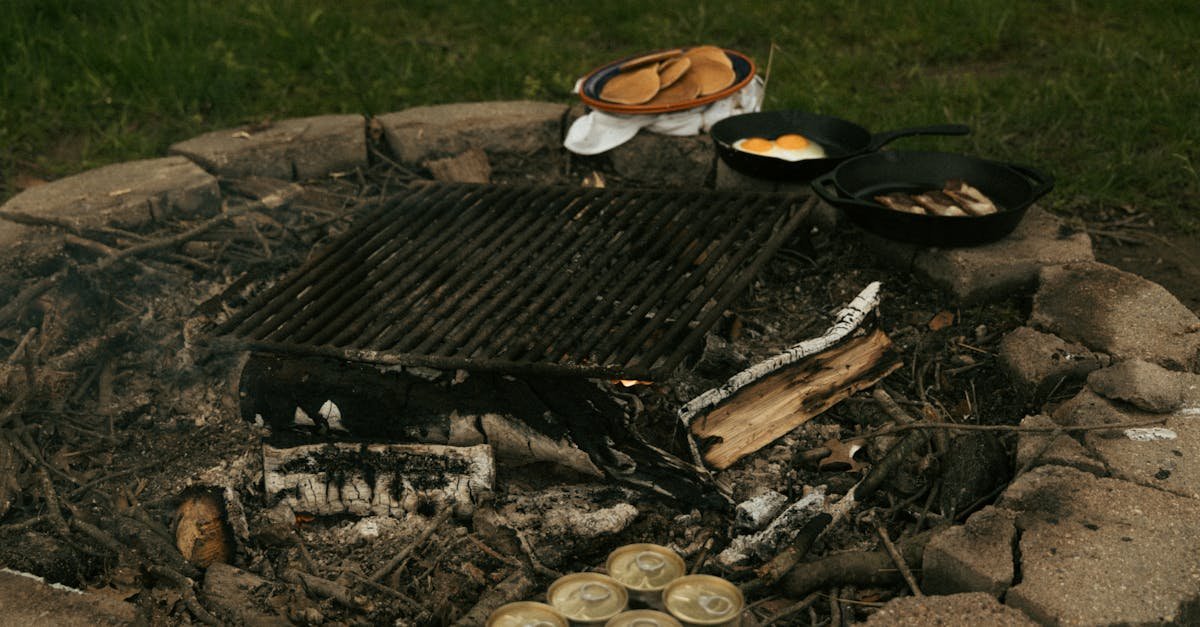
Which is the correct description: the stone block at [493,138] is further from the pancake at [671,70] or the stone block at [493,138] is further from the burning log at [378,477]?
the burning log at [378,477]

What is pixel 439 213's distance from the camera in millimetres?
3846

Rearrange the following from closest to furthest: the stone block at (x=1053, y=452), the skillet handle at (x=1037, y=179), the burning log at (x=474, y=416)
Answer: the stone block at (x=1053, y=452) → the burning log at (x=474, y=416) → the skillet handle at (x=1037, y=179)

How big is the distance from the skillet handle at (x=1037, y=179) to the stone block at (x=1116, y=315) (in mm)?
252

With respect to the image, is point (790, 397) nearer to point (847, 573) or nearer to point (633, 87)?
point (847, 573)

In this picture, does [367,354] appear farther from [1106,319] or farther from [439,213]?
[1106,319]

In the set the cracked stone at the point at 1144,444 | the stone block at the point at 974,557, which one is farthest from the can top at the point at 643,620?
the cracked stone at the point at 1144,444

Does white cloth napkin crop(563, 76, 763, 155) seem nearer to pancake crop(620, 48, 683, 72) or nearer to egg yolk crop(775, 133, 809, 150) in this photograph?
pancake crop(620, 48, 683, 72)

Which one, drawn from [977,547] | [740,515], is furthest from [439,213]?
[977,547]

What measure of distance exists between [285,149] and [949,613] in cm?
339

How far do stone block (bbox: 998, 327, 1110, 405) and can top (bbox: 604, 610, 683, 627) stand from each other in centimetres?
144

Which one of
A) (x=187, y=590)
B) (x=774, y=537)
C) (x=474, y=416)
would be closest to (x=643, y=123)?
(x=474, y=416)

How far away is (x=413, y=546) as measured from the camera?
277 centimetres

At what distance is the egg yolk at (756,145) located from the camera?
410 cm

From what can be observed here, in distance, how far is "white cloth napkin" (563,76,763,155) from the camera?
4473 mm
